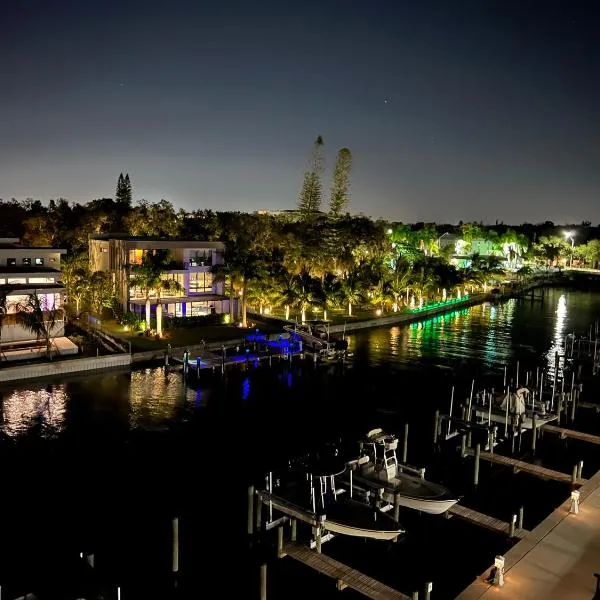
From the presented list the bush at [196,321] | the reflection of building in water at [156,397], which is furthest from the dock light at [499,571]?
the bush at [196,321]

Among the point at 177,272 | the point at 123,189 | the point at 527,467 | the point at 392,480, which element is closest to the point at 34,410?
the point at 392,480

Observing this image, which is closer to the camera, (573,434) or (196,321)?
(573,434)

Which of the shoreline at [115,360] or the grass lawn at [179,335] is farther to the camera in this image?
the grass lawn at [179,335]

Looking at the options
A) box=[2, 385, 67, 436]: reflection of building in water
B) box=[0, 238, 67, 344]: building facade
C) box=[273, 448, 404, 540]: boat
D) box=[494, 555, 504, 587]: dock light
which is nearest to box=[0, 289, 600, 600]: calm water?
box=[2, 385, 67, 436]: reflection of building in water

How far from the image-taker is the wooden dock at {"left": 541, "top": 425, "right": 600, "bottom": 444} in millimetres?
27859

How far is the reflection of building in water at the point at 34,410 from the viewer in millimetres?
28531

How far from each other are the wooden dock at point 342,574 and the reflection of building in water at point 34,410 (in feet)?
51.7

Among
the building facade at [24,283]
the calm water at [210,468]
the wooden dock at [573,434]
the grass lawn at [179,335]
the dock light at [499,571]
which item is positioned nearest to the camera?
the dock light at [499,571]

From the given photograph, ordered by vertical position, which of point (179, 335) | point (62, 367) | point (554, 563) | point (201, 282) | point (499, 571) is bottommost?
point (554, 563)

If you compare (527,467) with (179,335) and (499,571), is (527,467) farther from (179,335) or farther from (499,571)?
(179,335)

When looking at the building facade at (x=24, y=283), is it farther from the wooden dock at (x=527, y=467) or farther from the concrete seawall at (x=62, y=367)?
the wooden dock at (x=527, y=467)

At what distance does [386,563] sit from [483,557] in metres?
2.89

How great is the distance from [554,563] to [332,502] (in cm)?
642

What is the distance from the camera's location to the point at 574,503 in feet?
60.5
